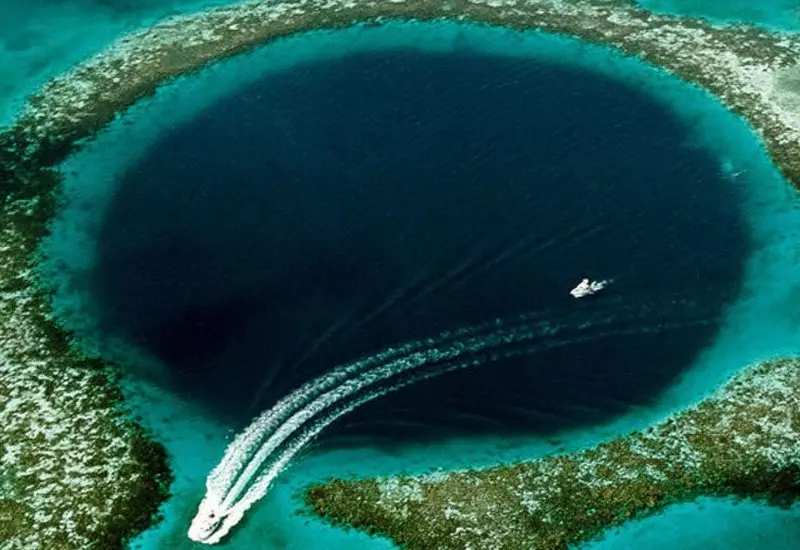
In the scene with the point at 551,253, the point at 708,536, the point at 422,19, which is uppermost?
the point at 422,19

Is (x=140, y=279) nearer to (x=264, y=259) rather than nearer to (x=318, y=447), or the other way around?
(x=264, y=259)

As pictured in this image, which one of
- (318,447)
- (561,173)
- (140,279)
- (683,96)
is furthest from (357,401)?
(683,96)

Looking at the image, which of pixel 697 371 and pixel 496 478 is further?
pixel 697 371

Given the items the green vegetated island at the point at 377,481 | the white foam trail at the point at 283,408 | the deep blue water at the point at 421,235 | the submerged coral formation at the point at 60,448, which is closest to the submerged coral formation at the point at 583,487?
the green vegetated island at the point at 377,481

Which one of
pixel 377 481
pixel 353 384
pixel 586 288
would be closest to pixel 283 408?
pixel 353 384

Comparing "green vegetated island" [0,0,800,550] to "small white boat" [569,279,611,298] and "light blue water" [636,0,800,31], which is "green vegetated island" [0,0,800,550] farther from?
"light blue water" [636,0,800,31]

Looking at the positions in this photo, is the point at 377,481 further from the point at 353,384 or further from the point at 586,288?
the point at 586,288
